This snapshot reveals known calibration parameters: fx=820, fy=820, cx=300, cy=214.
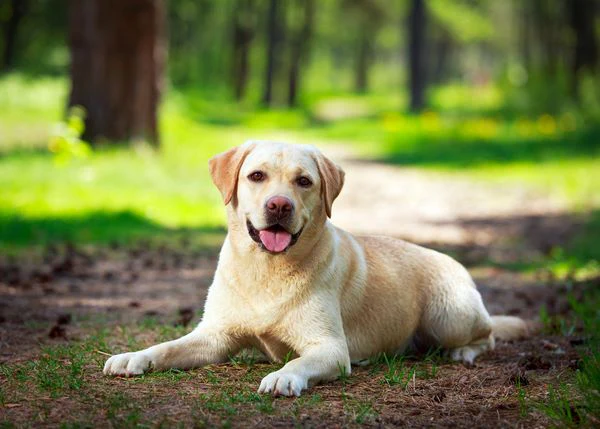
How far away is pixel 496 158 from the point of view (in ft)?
66.5

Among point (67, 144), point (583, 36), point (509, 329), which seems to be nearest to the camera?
point (509, 329)

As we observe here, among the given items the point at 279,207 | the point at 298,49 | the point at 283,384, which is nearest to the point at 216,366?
the point at 283,384

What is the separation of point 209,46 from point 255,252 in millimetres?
55771

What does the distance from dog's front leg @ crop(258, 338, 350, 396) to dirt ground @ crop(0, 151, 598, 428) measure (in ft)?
0.25

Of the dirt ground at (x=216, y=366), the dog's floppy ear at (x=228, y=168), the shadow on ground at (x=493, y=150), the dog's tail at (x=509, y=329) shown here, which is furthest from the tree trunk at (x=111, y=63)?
the dog's floppy ear at (x=228, y=168)

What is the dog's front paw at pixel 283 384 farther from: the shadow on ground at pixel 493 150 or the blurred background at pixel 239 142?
the shadow on ground at pixel 493 150

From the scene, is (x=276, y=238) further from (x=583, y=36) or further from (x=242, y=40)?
(x=242, y=40)

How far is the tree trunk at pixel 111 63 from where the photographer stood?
48.0 ft

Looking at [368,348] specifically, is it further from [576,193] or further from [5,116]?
[5,116]

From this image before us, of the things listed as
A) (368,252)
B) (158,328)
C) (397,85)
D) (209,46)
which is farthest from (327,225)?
(397,85)

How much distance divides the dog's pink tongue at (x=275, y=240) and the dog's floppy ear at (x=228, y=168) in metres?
0.33

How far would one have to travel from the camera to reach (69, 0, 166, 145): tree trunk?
576 inches

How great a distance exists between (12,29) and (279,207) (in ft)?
135

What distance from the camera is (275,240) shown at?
4469 mm
